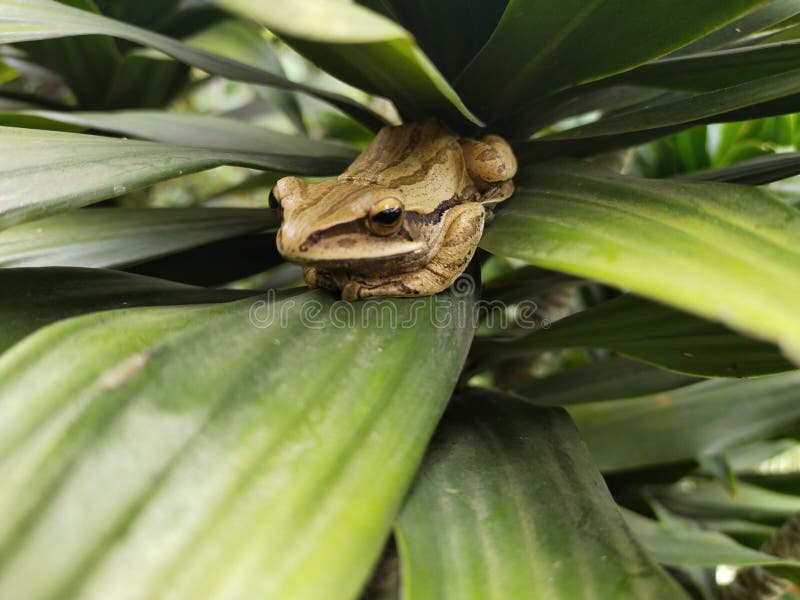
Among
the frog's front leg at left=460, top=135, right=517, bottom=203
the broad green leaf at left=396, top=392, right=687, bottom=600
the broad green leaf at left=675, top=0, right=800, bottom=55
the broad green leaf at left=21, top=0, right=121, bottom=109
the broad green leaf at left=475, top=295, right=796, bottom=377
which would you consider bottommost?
the broad green leaf at left=396, top=392, right=687, bottom=600

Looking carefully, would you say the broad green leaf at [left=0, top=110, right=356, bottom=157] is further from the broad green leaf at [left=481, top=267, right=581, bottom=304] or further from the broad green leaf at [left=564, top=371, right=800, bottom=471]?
the broad green leaf at [left=564, top=371, right=800, bottom=471]

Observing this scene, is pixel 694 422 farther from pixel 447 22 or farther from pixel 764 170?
pixel 447 22

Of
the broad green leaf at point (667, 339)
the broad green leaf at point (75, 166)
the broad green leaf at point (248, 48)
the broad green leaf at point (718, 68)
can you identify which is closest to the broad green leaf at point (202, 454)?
the broad green leaf at point (75, 166)

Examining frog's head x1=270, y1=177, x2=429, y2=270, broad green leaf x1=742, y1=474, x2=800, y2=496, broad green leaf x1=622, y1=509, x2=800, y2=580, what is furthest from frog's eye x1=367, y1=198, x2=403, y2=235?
broad green leaf x1=742, y1=474, x2=800, y2=496

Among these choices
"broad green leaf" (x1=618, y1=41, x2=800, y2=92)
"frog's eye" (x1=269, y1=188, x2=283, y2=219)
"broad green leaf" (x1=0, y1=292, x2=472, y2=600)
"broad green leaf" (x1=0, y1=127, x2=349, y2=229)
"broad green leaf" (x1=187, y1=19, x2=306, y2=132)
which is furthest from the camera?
Result: "broad green leaf" (x1=187, y1=19, x2=306, y2=132)

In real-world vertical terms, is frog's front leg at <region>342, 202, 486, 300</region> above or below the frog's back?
below

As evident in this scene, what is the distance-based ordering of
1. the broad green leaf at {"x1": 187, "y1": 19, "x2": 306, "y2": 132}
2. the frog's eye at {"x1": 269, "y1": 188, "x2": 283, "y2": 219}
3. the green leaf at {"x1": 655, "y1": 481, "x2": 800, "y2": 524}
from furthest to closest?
the broad green leaf at {"x1": 187, "y1": 19, "x2": 306, "y2": 132}
the green leaf at {"x1": 655, "y1": 481, "x2": 800, "y2": 524}
the frog's eye at {"x1": 269, "y1": 188, "x2": 283, "y2": 219}

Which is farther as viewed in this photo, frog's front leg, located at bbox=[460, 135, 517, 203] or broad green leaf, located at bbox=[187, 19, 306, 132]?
broad green leaf, located at bbox=[187, 19, 306, 132]
